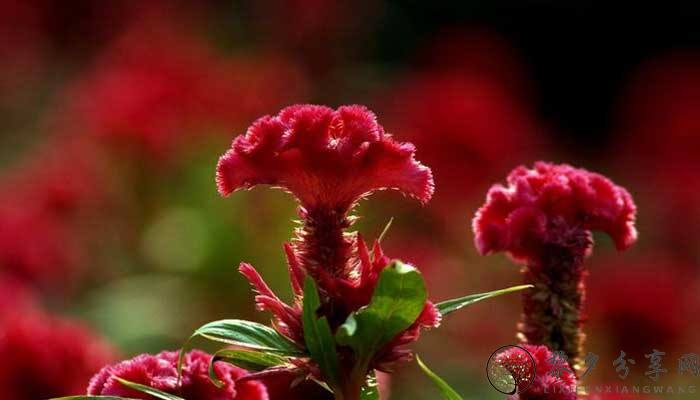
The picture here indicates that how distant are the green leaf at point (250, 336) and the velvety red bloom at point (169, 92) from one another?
117 inches

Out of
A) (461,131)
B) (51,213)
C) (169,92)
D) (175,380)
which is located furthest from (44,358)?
(169,92)

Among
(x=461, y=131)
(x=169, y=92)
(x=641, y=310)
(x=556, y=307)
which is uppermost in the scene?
(x=169, y=92)

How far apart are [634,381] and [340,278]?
2.07m

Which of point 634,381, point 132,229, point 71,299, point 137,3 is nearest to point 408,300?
point 634,381

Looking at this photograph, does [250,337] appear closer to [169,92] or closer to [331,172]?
[331,172]

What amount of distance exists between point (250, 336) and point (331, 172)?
0.46 ft

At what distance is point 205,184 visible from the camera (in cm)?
406

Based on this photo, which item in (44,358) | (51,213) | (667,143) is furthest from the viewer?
(667,143)

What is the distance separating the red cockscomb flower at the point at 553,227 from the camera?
1178mm

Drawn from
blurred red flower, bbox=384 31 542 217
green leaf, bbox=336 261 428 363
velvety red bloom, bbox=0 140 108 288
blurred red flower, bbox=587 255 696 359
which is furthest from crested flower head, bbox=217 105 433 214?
blurred red flower, bbox=384 31 542 217

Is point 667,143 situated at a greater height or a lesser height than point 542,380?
greater

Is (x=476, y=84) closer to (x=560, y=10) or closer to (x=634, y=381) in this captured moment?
(x=634, y=381)

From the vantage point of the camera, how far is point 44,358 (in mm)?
1658

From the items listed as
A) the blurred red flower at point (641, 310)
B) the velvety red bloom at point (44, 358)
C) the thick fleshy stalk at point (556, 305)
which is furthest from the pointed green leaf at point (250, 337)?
the blurred red flower at point (641, 310)
